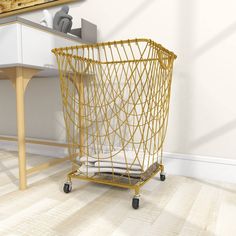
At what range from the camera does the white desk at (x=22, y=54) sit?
3.13 ft

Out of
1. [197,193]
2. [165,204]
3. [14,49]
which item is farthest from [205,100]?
[14,49]

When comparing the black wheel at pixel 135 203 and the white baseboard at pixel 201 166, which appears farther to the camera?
the white baseboard at pixel 201 166

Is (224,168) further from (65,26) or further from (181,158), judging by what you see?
(65,26)

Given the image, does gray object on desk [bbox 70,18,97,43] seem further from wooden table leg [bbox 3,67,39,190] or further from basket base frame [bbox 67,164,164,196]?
basket base frame [bbox 67,164,164,196]

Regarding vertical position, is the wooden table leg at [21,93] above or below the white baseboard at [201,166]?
above

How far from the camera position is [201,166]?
1200mm

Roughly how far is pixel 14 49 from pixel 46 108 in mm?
721

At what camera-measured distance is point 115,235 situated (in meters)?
0.70

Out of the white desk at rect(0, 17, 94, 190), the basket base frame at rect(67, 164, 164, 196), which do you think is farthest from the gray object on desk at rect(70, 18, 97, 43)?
the basket base frame at rect(67, 164, 164, 196)

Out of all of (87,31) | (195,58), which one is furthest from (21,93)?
(195,58)

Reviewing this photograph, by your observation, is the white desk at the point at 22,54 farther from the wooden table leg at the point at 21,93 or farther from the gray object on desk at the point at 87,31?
the gray object on desk at the point at 87,31

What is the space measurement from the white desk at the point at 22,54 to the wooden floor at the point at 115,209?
0.15 metres

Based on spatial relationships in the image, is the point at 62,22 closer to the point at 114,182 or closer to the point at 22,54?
the point at 22,54

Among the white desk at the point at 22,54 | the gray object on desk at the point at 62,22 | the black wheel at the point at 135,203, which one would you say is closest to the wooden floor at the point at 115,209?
the black wheel at the point at 135,203
